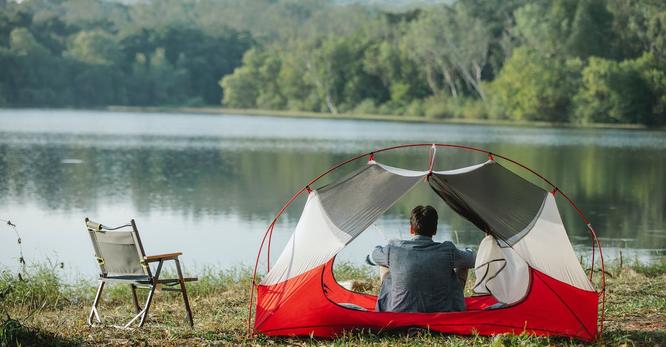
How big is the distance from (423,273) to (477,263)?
796 mm

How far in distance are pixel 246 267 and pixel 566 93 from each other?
158 ft

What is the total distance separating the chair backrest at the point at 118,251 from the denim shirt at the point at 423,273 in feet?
5.13

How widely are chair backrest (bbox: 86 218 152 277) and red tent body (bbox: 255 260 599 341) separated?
2.68ft

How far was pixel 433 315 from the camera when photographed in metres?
6.20

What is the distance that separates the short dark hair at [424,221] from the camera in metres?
6.17

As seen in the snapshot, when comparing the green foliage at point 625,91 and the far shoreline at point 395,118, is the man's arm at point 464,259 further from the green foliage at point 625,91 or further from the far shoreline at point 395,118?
the green foliage at point 625,91

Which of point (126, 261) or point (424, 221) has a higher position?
point (424, 221)

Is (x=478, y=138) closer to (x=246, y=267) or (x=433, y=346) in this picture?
(x=246, y=267)

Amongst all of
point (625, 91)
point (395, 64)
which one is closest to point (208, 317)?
point (625, 91)

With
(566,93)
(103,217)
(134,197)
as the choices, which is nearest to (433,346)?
(103,217)

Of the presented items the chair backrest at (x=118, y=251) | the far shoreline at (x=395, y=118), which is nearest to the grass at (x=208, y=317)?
the chair backrest at (x=118, y=251)

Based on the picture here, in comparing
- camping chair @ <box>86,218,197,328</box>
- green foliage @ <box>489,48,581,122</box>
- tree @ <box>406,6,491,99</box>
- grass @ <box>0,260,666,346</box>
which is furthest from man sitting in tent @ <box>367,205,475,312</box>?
tree @ <box>406,6,491,99</box>

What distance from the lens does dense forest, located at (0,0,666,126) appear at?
2255 inches

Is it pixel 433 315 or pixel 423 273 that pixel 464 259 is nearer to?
pixel 423 273
